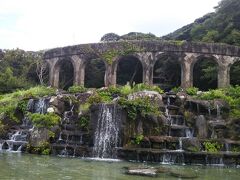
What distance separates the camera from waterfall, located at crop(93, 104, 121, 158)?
16.0 m

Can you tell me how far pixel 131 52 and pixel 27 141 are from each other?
14129 mm

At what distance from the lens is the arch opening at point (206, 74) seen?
3105 centimetres

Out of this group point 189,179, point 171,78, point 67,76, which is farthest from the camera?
point 67,76

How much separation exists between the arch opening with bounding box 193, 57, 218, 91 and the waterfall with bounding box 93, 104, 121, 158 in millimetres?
15414

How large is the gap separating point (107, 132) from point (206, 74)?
16780mm

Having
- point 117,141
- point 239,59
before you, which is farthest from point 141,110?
point 239,59

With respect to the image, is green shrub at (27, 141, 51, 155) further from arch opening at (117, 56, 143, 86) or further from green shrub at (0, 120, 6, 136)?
arch opening at (117, 56, 143, 86)

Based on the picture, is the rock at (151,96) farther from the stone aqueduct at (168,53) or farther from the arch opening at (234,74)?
the arch opening at (234,74)

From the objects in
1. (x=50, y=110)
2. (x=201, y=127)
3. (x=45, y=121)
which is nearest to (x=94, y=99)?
(x=50, y=110)

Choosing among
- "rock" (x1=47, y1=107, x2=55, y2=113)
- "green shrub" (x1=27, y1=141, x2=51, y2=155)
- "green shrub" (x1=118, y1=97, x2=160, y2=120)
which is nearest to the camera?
"green shrub" (x1=27, y1=141, x2=51, y2=155)

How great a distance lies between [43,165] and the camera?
12.3 meters

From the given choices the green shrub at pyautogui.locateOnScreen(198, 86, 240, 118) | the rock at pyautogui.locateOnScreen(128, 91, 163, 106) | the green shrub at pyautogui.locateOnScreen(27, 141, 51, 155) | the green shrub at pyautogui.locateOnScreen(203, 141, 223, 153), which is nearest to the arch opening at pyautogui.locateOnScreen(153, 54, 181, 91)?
the green shrub at pyautogui.locateOnScreen(198, 86, 240, 118)

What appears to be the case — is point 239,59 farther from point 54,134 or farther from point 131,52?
point 54,134

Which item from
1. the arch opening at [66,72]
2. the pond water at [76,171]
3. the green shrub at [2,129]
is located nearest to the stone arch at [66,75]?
the arch opening at [66,72]
